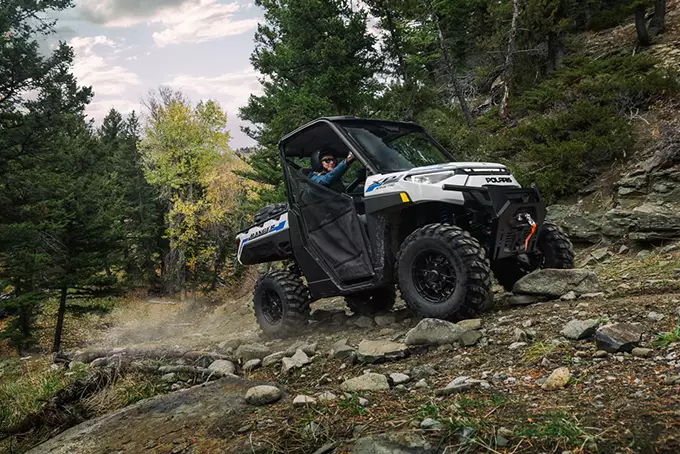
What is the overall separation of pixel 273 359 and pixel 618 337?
10.3 ft

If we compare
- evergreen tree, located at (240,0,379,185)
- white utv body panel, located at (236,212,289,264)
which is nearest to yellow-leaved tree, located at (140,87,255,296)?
evergreen tree, located at (240,0,379,185)

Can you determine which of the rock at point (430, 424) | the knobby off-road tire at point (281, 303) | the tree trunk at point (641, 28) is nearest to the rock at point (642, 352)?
the rock at point (430, 424)

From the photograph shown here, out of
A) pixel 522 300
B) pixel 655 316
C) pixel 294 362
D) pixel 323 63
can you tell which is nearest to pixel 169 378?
pixel 294 362

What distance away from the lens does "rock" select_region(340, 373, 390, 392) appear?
3.12 m

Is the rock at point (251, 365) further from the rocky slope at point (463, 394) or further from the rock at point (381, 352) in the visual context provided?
the rock at point (381, 352)

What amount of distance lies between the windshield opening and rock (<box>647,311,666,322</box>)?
9.39ft

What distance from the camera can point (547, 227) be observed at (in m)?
5.71

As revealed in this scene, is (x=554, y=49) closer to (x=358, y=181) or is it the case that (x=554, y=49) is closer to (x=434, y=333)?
(x=358, y=181)

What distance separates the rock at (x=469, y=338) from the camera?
3797 millimetres

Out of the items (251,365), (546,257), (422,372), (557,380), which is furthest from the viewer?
(546,257)

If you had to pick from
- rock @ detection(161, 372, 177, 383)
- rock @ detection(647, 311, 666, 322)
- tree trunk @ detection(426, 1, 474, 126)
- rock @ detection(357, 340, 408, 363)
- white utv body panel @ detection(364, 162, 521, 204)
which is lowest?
rock @ detection(161, 372, 177, 383)

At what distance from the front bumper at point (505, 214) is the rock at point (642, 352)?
2.00 meters

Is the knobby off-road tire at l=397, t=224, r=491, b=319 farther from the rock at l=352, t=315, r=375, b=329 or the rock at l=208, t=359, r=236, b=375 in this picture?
the rock at l=208, t=359, r=236, b=375

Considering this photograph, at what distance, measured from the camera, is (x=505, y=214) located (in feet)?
15.3
